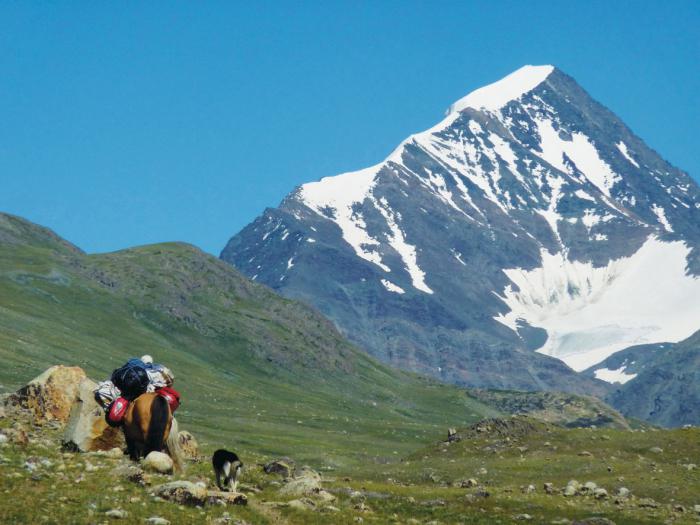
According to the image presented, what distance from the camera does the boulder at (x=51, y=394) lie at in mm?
50875

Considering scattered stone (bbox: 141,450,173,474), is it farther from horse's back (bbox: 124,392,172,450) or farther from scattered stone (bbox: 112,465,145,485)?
scattered stone (bbox: 112,465,145,485)

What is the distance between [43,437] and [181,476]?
924cm

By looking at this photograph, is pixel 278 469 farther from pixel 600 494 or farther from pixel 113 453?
pixel 600 494

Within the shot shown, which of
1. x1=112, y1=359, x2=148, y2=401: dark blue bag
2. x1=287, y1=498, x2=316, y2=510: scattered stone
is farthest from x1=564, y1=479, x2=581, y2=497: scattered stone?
x1=112, y1=359, x2=148, y2=401: dark blue bag

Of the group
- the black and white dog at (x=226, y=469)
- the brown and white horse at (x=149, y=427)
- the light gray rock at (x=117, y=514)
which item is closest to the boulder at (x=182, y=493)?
the light gray rock at (x=117, y=514)

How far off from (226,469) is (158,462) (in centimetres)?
229

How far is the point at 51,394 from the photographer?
5128cm

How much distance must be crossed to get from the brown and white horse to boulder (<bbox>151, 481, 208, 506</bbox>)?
8.82 feet

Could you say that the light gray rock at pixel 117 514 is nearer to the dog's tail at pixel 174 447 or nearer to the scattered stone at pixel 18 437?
the dog's tail at pixel 174 447

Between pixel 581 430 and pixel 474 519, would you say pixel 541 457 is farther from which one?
pixel 474 519

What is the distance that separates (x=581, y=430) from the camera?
3430 inches

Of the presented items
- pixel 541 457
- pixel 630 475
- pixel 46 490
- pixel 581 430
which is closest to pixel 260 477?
pixel 46 490

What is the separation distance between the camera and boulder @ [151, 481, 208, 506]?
1293 inches

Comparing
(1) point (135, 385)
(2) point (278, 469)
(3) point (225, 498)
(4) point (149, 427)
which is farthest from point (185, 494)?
(2) point (278, 469)
